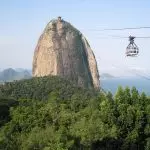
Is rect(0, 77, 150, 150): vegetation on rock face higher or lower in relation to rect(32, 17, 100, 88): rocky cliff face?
lower

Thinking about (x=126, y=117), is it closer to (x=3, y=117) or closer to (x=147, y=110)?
(x=147, y=110)

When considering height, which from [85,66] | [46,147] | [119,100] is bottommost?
[46,147]

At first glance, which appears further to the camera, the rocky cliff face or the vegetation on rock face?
the rocky cliff face

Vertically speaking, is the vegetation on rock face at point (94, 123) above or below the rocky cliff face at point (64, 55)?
below

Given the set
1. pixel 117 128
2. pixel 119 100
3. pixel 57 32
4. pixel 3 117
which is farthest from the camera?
pixel 57 32

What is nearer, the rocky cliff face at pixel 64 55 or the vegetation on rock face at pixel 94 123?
the vegetation on rock face at pixel 94 123

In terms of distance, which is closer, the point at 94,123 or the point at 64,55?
the point at 94,123

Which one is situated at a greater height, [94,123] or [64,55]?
[64,55]

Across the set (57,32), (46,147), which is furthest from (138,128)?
(57,32)
